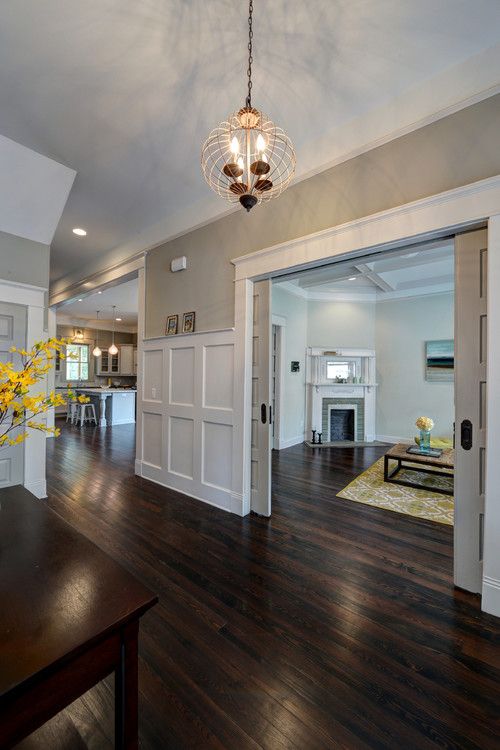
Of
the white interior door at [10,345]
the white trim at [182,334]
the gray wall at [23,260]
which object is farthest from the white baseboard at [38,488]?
the gray wall at [23,260]

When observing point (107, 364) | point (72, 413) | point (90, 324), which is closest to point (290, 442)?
point (72, 413)

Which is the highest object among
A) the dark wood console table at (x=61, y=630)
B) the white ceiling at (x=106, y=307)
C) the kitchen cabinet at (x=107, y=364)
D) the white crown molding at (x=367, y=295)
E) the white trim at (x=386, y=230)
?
the white ceiling at (x=106, y=307)

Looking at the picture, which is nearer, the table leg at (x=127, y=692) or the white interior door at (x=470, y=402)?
the table leg at (x=127, y=692)

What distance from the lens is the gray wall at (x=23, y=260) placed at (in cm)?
314

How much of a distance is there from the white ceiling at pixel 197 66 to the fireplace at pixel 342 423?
4660 mm

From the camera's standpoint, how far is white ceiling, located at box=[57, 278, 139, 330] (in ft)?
22.9

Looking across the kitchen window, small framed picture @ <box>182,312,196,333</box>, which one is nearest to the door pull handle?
small framed picture @ <box>182,312,196,333</box>

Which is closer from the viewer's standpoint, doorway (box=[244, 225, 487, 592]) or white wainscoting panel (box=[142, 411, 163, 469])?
doorway (box=[244, 225, 487, 592])

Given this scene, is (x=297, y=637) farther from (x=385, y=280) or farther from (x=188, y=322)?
(x=385, y=280)

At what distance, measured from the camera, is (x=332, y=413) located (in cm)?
637

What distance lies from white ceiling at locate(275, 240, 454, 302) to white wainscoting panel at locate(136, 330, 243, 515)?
2.02 metres

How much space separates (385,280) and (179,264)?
378 cm

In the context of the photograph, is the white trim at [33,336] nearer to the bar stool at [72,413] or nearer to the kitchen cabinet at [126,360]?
the bar stool at [72,413]

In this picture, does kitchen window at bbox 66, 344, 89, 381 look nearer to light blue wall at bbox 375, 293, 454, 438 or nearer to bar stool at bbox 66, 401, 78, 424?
bar stool at bbox 66, 401, 78, 424
